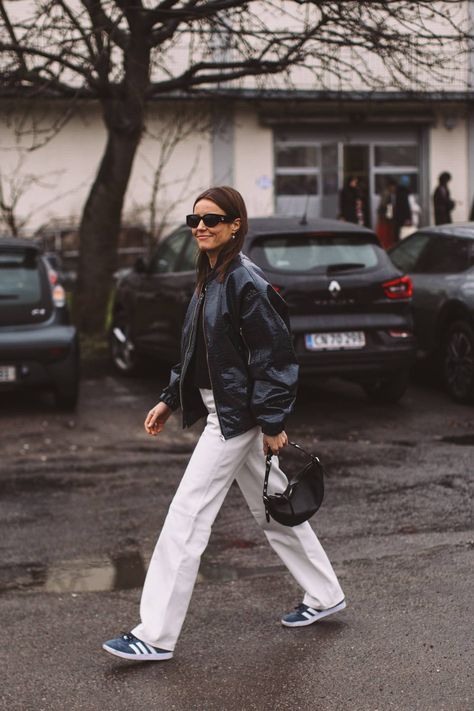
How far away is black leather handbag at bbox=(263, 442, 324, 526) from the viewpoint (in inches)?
177

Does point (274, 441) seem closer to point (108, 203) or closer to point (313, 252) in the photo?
point (313, 252)

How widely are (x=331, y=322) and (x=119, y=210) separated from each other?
5404 millimetres

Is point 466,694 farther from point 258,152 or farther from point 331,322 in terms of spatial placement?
point 258,152

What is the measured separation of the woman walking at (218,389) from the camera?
429 centimetres

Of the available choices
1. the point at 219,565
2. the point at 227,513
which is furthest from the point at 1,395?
the point at 219,565

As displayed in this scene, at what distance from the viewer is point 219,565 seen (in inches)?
224

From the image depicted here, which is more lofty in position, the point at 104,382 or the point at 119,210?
the point at 119,210

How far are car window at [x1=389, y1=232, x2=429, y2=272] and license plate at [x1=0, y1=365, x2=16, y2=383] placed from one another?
3.91 m

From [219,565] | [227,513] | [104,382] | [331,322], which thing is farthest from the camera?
[104,382]

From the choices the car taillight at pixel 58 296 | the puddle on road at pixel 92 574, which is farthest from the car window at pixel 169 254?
the puddle on road at pixel 92 574

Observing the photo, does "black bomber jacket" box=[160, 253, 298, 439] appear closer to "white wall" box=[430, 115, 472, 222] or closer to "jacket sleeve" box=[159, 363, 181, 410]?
"jacket sleeve" box=[159, 363, 181, 410]

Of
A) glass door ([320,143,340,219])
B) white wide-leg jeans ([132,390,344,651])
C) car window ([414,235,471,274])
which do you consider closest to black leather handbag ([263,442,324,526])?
white wide-leg jeans ([132,390,344,651])

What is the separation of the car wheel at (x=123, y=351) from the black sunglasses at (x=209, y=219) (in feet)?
24.5

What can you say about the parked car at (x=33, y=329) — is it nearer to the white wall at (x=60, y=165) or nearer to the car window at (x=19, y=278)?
the car window at (x=19, y=278)
